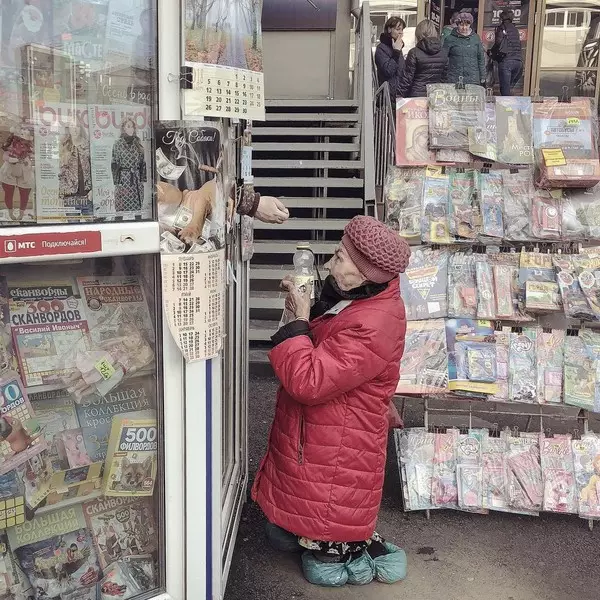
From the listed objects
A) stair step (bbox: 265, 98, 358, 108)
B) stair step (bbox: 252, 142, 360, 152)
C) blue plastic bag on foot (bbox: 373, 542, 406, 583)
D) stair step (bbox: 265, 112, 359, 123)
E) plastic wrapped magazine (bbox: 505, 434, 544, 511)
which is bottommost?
blue plastic bag on foot (bbox: 373, 542, 406, 583)

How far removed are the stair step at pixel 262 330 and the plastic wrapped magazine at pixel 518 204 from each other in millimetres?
2639

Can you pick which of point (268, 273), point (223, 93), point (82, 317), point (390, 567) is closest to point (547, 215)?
point (390, 567)

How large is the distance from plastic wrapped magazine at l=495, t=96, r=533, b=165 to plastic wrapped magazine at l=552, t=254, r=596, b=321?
0.58 meters

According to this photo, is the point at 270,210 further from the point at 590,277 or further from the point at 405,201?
the point at 590,277

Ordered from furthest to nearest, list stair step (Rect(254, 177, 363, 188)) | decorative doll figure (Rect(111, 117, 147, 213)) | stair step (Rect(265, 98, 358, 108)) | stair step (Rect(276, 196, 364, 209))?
stair step (Rect(265, 98, 358, 108)) < stair step (Rect(254, 177, 363, 188)) < stair step (Rect(276, 196, 364, 209)) < decorative doll figure (Rect(111, 117, 147, 213))

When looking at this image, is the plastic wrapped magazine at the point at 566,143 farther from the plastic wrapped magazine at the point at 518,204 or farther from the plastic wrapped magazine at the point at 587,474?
the plastic wrapped magazine at the point at 587,474

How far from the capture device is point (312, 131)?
7.34 m

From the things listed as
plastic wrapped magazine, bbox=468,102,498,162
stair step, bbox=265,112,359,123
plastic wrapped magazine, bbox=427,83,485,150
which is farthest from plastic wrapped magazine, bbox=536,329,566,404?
stair step, bbox=265,112,359,123

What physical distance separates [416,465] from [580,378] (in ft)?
2.99

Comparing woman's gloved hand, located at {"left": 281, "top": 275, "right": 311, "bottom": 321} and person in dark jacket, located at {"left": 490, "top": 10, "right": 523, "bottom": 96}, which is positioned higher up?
person in dark jacket, located at {"left": 490, "top": 10, "right": 523, "bottom": 96}

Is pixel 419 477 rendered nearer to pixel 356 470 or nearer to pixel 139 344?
pixel 356 470

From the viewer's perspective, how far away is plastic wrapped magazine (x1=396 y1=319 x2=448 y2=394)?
322 centimetres

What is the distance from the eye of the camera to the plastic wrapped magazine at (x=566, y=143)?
126 inches

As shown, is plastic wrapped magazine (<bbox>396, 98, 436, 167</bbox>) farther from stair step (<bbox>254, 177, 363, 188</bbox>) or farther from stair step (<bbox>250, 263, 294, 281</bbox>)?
stair step (<bbox>254, 177, 363, 188</bbox>)
